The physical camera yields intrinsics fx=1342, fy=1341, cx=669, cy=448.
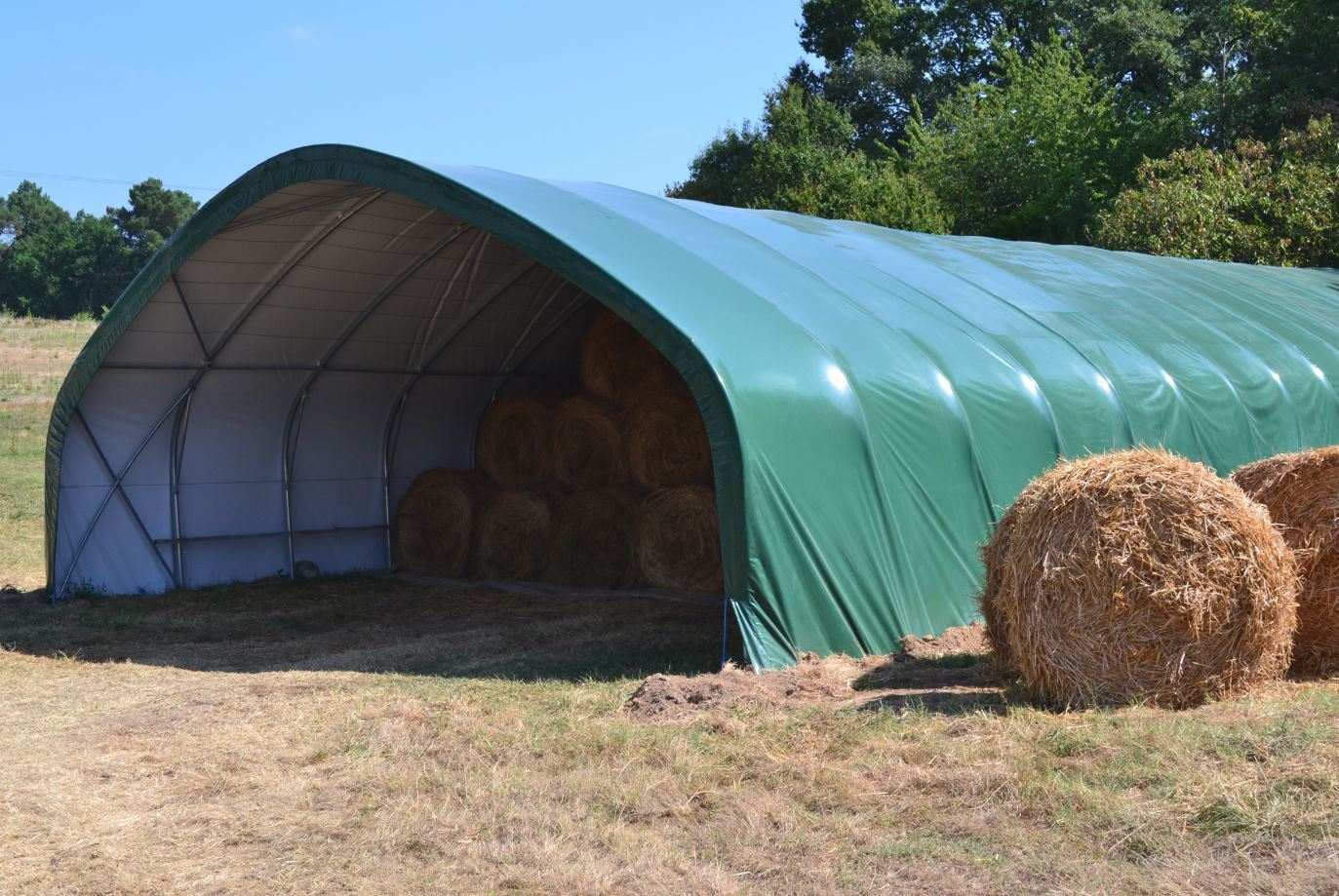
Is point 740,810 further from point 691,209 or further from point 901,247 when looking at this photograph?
point 901,247

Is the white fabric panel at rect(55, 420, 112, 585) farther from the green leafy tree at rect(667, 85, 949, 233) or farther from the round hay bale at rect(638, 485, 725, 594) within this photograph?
the green leafy tree at rect(667, 85, 949, 233)

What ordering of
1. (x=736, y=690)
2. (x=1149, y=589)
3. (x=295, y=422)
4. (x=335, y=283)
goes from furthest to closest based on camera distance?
(x=295, y=422) < (x=335, y=283) < (x=736, y=690) < (x=1149, y=589)

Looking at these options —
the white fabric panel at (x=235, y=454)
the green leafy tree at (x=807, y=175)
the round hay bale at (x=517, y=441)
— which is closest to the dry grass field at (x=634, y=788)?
the white fabric panel at (x=235, y=454)

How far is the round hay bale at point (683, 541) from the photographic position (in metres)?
14.2

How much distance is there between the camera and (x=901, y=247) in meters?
15.0

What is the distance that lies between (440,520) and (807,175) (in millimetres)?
23929

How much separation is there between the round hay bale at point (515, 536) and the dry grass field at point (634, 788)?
582 cm

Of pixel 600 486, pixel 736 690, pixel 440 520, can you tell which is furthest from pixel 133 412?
pixel 736 690

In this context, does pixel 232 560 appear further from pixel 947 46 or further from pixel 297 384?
pixel 947 46

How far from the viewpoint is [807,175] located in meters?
38.3

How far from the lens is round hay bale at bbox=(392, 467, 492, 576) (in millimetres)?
16859

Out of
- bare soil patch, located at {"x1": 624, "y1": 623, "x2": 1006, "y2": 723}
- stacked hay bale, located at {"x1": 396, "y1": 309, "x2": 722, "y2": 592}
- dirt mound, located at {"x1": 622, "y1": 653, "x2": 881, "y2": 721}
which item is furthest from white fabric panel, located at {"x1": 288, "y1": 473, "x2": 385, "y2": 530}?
dirt mound, located at {"x1": 622, "y1": 653, "x2": 881, "y2": 721}

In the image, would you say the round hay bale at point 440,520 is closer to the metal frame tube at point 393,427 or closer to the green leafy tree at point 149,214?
the metal frame tube at point 393,427

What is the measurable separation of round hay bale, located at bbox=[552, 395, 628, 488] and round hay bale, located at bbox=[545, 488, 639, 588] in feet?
0.80
